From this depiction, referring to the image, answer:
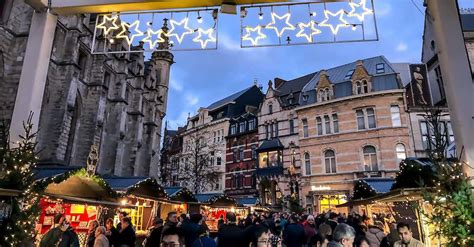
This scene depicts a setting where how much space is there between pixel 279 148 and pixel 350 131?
810 centimetres

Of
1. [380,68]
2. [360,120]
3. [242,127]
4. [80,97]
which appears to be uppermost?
[380,68]

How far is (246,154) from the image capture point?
40.3 metres

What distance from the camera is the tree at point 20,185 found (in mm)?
5445

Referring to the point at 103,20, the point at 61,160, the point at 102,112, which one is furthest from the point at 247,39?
the point at 102,112

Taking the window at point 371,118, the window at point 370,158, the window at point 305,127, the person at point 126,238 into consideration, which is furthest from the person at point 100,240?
the window at point 305,127

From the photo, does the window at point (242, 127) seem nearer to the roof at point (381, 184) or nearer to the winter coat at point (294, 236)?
the roof at point (381, 184)

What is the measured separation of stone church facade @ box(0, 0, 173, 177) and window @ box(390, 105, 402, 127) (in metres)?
22.8

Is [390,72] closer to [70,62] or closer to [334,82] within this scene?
[334,82]

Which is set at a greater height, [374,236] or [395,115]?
[395,115]

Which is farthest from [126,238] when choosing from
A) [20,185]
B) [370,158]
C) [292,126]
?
[292,126]

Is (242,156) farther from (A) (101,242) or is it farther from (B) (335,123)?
(A) (101,242)

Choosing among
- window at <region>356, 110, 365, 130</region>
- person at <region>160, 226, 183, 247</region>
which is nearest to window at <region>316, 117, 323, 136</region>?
window at <region>356, 110, 365, 130</region>

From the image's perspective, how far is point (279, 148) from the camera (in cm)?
3397

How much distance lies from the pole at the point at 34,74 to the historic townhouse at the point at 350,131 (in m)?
26.0
